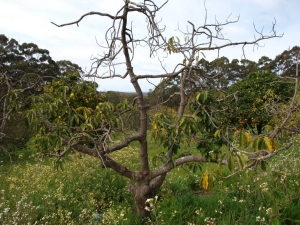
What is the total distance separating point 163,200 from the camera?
3564 millimetres

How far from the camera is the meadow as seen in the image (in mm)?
2928

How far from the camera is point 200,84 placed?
9.95ft

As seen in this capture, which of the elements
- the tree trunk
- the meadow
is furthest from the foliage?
the tree trunk

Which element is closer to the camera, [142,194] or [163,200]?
[142,194]

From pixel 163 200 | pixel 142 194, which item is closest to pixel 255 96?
pixel 163 200

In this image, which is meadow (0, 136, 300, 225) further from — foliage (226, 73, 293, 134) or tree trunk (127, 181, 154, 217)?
foliage (226, 73, 293, 134)

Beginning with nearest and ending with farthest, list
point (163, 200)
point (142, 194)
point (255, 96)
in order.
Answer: point (142, 194), point (163, 200), point (255, 96)

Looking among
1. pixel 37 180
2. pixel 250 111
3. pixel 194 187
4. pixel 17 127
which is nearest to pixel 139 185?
pixel 194 187

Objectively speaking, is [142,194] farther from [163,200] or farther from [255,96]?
[255,96]

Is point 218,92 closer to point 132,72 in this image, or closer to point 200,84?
point 200,84

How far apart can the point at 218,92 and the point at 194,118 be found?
2.53 feet

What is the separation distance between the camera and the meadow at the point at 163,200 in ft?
9.61

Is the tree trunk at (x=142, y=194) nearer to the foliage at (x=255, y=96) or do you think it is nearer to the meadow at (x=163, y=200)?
the meadow at (x=163, y=200)

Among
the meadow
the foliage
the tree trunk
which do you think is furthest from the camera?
the foliage
